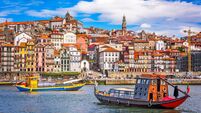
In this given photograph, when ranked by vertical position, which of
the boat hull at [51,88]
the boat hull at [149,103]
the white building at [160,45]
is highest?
the white building at [160,45]

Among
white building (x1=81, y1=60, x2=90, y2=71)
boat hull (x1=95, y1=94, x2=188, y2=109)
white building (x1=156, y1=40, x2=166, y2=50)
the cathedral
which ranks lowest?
boat hull (x1=95, y1=94, x2=188, y2=109)

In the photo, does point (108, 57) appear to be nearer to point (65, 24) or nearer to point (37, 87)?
point (65, 24)

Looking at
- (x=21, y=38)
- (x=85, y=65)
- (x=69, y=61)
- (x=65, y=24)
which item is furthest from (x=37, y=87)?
(x=65, y=24)

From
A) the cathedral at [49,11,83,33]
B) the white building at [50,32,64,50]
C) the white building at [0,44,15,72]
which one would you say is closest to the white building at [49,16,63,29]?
the cathedral at [49,11,83,33]

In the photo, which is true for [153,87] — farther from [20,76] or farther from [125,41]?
[125,41]

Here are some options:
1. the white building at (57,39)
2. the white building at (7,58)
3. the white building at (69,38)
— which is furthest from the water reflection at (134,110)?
the white building at (69,38)

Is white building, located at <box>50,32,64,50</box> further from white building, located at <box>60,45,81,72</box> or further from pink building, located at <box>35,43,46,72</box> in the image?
pink building, located at <box>35,43,46,72</box>

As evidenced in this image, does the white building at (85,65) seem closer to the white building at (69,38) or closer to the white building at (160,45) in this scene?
the white building at (69,38)

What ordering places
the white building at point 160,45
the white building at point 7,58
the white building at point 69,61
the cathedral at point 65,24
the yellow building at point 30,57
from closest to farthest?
the white building at point 7,58, the yellow building at point 30,57, the white building at point 69,61, the white building at point 160,45, the cathedral at point 65,24

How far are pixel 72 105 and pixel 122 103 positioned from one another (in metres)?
4.92

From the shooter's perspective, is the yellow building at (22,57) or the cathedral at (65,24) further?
the cathedral at (65,24)

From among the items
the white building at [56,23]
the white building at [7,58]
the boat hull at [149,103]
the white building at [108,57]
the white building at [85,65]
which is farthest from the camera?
the white building at [56,23]

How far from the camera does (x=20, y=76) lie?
332 ft

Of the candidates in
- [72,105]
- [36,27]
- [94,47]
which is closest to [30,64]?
[94,47]
